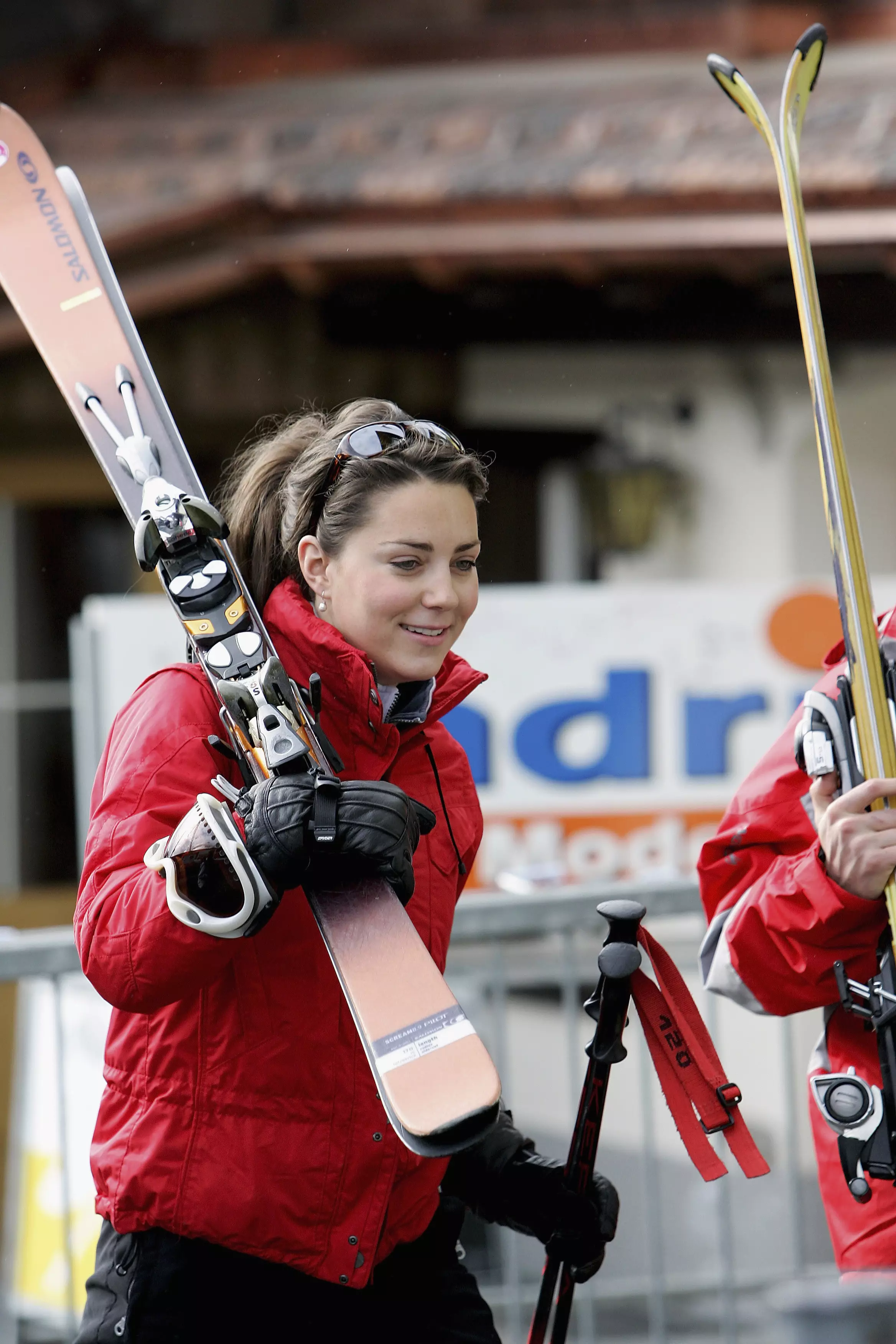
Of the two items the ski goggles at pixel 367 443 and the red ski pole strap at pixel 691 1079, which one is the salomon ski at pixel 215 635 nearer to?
the ski goggles at pixel 367 443

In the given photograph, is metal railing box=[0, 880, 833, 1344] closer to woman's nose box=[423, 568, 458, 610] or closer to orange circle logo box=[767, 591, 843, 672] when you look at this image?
orange circle logo box=[767, 591, 843, 672]

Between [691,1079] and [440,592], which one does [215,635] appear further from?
[691,1079]

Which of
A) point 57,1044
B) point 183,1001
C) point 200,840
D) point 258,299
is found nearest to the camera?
point 200,840

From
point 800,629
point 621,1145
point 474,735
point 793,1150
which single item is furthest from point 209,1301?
point 621,1145

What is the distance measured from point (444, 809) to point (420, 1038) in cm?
37

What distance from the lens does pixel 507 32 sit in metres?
5.67

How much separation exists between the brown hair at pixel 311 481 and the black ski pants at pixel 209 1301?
0.71 m

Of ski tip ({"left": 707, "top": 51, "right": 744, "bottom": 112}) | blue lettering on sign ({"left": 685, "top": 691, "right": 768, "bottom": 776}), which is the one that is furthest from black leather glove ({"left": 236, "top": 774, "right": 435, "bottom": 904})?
blue lettering on sign ({"left": 685, "top": 691, "right": 768, "bottom": 776})

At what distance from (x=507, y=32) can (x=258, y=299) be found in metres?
1.41

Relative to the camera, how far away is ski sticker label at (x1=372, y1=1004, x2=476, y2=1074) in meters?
1.42

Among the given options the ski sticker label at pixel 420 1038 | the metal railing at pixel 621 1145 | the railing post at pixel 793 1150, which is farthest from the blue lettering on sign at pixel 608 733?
the ski sticker label at pixel 420 1038

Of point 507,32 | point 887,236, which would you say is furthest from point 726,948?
point 507,32

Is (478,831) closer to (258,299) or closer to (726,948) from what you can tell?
(726,948)

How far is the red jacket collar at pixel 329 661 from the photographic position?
1607mm
